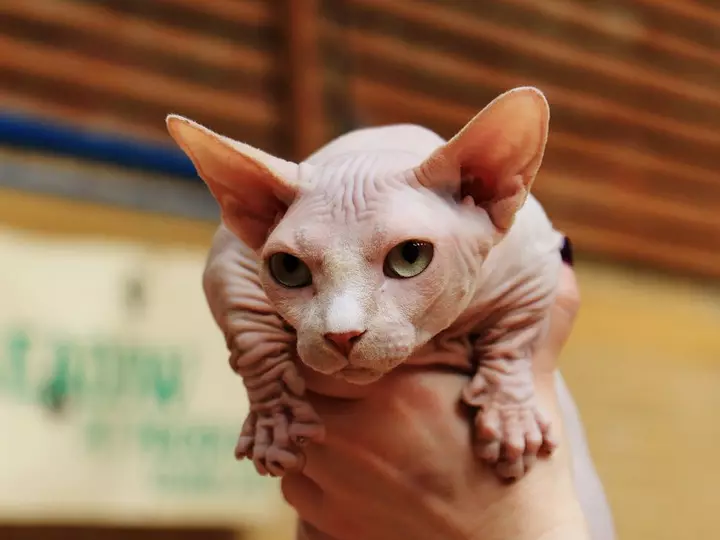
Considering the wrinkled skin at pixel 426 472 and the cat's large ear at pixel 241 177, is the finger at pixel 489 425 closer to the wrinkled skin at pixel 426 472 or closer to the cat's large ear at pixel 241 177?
the wrinkled skin at pixel 426 472

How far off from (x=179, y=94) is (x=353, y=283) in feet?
4.40

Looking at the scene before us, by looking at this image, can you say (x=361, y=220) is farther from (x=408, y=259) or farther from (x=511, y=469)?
(x=511, y=469)

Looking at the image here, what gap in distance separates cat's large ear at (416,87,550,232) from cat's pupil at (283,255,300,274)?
3.2 inches

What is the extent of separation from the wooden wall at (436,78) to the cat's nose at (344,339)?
4.18ft

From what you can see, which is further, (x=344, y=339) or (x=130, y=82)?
(x=130, y=82)

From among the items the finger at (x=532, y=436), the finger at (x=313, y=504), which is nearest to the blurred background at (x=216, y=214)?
the finger at (x=313, y=504)

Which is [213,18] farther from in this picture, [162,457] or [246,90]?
[162,457]

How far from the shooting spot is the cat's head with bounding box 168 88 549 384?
1.50ft

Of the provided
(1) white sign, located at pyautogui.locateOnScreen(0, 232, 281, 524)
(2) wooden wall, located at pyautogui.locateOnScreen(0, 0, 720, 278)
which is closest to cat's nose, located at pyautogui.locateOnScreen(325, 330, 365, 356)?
(1) white sign, located at pyautogui.locateOnScreen(0, 232, 281, 524)

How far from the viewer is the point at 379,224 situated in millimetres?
459

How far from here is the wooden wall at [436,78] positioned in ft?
5.41

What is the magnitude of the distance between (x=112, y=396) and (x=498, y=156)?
3.69 ft

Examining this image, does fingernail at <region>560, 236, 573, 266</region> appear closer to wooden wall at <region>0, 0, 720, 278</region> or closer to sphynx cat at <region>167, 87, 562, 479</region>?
sphynx cat at <region>167, 87, 562, 479</region>

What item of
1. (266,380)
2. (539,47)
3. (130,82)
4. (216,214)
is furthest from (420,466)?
(539,47)
